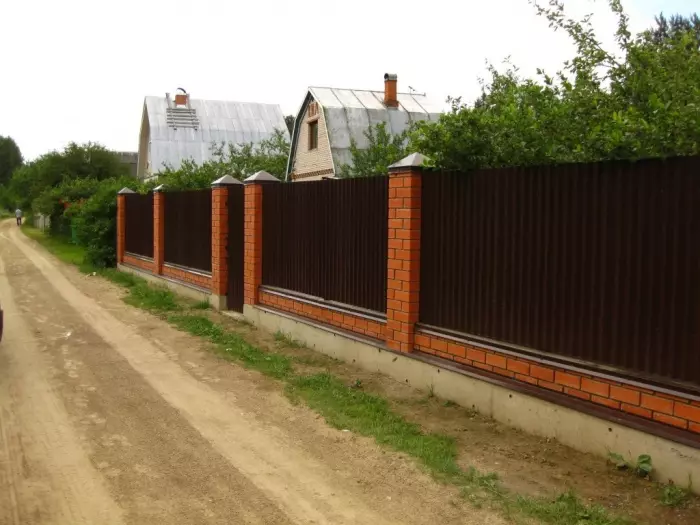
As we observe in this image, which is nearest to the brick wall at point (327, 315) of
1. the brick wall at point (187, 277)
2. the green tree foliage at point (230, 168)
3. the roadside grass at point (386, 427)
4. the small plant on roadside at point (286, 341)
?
the small plant on roadside at point (286, 341)

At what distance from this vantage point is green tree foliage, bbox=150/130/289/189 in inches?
645

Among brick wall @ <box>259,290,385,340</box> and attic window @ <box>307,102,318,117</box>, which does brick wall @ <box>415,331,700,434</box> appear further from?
attic window @ <box>307,102,318,117</box>

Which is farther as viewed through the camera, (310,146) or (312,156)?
(310,146)

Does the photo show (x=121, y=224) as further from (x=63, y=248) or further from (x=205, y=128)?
(x=205, y=128)

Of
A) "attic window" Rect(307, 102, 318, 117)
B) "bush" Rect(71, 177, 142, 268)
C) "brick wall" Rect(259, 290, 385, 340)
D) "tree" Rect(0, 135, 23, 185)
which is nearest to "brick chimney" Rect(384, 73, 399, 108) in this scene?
Answer: "attic window" Rect(307, 102, 318, 117)

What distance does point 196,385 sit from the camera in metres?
7.27

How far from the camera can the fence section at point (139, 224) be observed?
17.0 metres

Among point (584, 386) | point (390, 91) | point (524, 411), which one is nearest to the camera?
point (584, 386)

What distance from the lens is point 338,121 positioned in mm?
24609

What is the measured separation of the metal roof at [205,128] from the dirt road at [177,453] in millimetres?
30830

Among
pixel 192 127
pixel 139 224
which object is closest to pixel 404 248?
pixel 139 224

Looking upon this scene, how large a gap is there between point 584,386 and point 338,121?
813 inches

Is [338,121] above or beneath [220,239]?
above

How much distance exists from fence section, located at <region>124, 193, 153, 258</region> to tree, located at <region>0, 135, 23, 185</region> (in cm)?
9417
